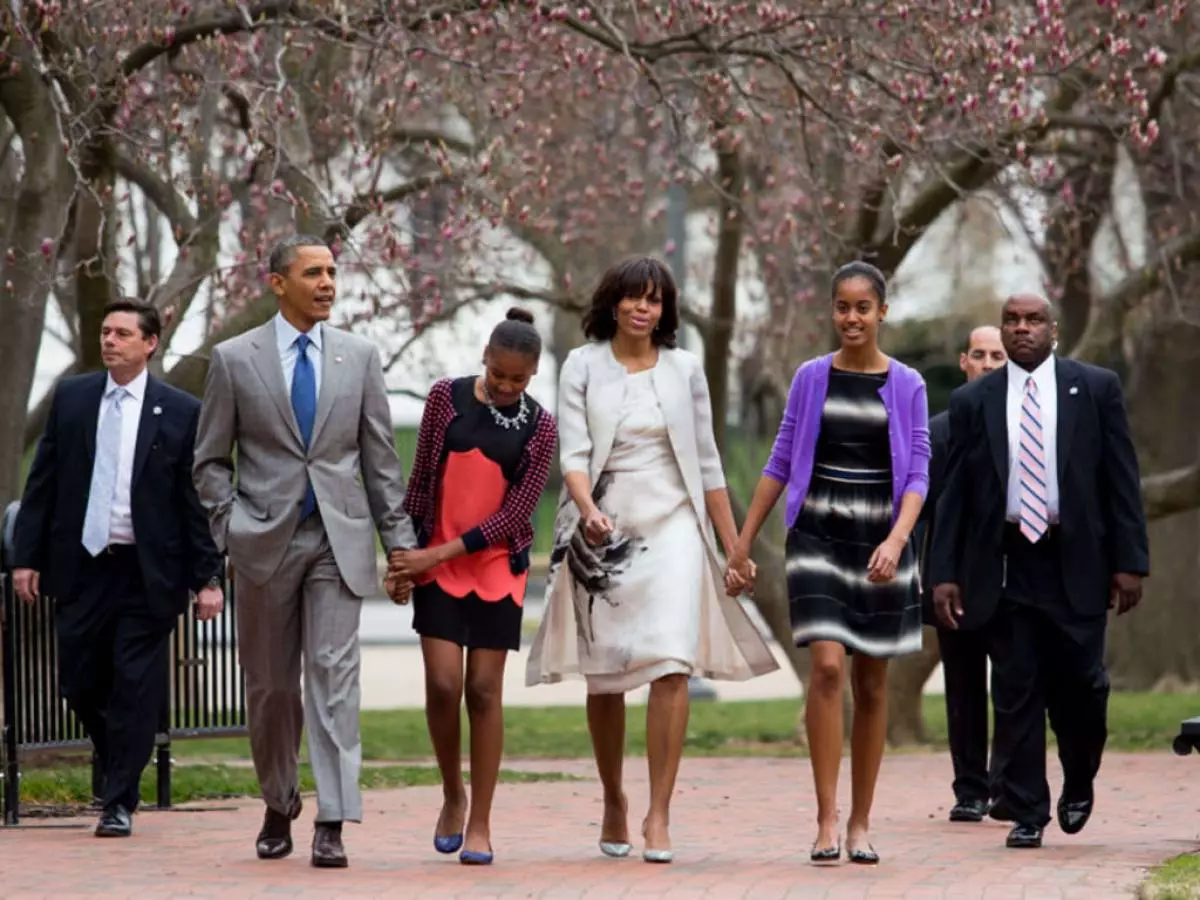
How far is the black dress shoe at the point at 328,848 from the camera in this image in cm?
832

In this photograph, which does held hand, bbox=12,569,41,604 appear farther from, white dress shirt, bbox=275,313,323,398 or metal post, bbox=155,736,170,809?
white dress shirt, bbox=275,313,323,398

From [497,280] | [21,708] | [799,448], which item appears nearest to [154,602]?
[21,708]

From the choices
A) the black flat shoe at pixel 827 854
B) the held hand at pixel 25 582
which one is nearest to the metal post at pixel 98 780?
the held hand at pixel 25 582

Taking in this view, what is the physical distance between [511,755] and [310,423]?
26.1 ft

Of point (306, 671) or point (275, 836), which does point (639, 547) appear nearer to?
point (306, 671)

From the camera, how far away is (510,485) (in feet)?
28.2

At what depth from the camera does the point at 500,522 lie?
847cm

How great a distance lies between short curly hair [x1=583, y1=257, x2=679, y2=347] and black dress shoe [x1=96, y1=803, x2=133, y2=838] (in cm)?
256

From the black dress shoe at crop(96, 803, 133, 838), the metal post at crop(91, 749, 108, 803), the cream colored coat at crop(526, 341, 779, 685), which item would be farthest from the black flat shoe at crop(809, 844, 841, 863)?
the metal post at crop(91, 749, 108, 803)

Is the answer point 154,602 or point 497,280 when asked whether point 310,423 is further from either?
point 497,280

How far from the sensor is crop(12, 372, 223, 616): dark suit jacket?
956cm

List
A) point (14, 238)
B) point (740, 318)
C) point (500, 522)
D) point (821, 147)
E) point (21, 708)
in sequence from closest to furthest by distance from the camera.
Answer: point (500, 522), point (21, 708), point (14, 238), point (821, 147), point (740, 318)

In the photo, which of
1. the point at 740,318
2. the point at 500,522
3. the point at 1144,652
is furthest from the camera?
the point at 740,318

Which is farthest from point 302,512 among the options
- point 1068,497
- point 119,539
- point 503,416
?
point 1068,497
